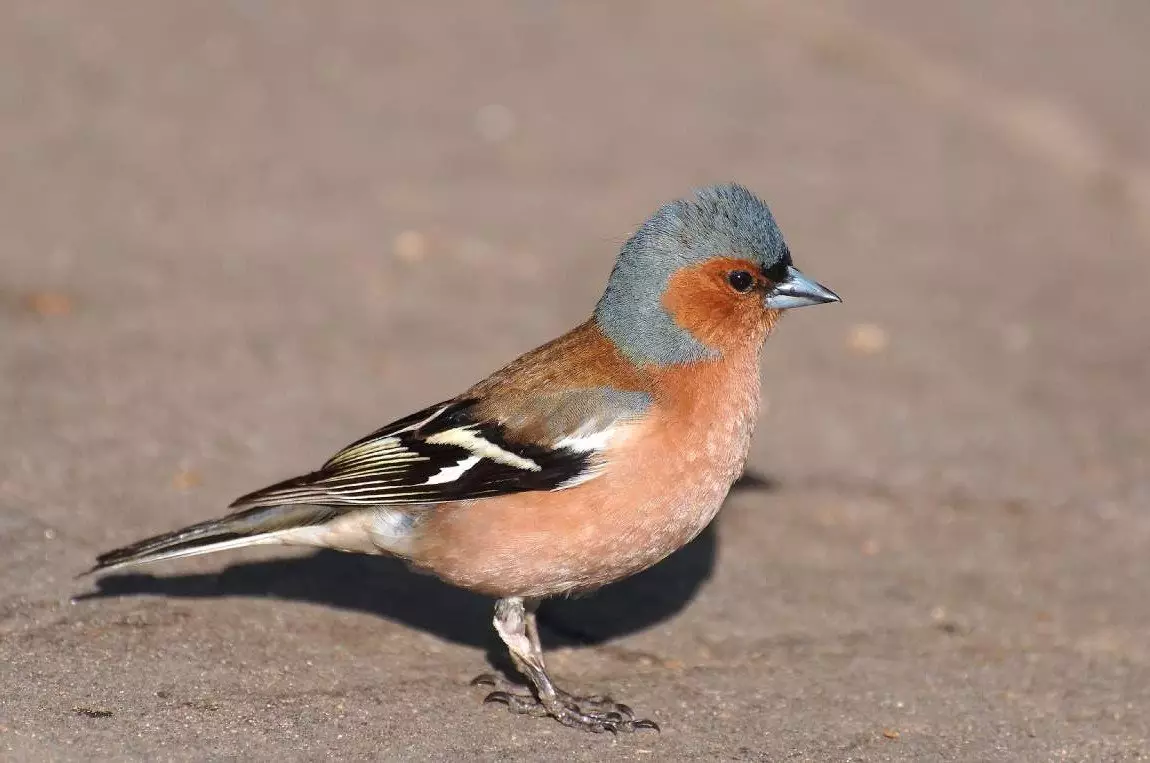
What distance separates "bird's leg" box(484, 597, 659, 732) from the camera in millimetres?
4871

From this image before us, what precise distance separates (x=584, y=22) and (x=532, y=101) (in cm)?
139

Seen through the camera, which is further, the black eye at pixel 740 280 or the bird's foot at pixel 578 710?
the black eye at pixel 740 280

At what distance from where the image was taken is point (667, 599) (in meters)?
5.91

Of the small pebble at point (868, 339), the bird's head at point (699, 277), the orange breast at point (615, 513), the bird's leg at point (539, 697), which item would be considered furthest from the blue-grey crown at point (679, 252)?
the small pebble at point (868, 339)

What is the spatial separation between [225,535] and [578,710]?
1301mm

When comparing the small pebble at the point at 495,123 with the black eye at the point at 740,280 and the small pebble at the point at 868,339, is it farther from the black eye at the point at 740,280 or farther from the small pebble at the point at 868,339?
the black eye at the point at 740,280

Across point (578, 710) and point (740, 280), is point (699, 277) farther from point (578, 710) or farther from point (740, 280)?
point (578, 710)

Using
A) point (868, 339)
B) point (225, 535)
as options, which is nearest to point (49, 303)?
point (225, 535)

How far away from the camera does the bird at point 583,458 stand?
15.7 ft

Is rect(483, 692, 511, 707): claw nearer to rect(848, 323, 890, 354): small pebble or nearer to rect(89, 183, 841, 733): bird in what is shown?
rect(89, 183, 841, 733): bird

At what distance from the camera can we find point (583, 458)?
188 inches

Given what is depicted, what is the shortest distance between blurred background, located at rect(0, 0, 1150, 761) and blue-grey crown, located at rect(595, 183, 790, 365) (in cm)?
120

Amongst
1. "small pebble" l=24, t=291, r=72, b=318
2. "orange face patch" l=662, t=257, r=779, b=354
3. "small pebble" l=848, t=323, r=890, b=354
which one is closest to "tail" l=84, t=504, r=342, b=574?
"orange face patch" l=662, t=257, r=779, b=354

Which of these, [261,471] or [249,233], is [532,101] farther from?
[261,471]
